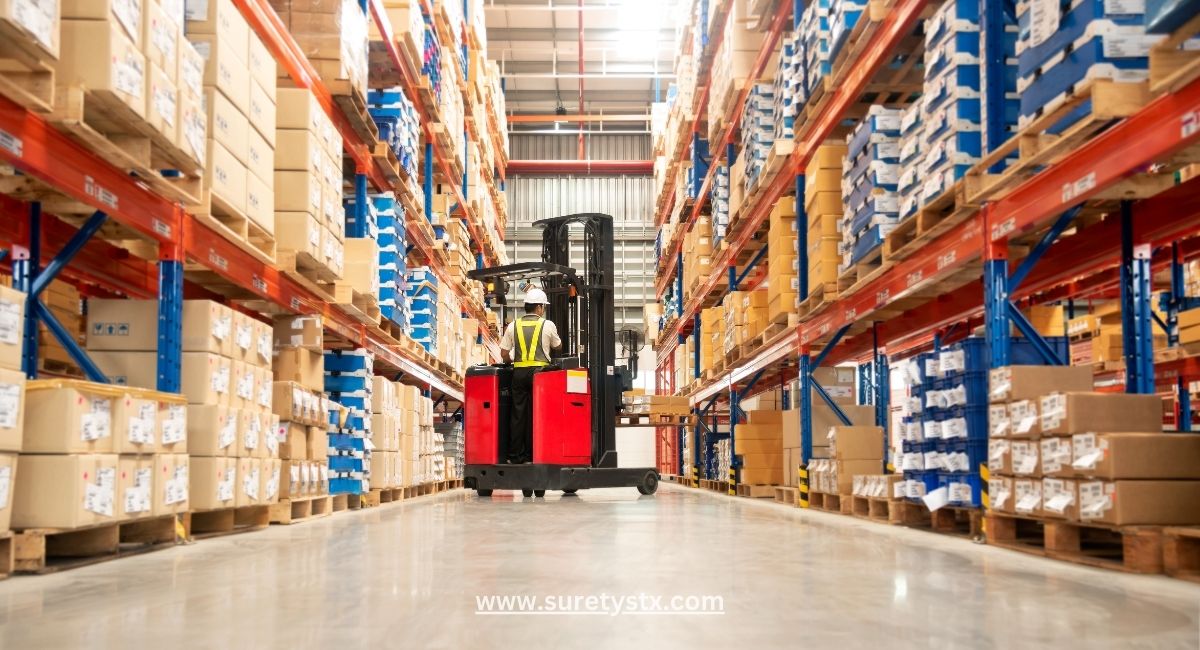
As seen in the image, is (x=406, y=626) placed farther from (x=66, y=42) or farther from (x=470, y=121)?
(x=470, y=121)

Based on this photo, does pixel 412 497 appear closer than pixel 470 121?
Yes

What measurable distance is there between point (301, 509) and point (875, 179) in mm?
4358

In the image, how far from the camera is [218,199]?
5352 millimetres

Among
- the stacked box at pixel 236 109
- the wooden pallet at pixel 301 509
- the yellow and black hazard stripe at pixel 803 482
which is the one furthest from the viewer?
the yellow and black hazard stripe at pixel 803 482

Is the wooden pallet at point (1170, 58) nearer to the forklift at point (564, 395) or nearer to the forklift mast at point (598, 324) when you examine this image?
the forklift at point (564, 395)

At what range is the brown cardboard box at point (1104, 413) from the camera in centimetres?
415

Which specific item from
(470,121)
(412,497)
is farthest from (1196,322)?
(470,121)

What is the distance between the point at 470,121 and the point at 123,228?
33.5ft

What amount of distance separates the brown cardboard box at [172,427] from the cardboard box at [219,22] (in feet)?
6.53

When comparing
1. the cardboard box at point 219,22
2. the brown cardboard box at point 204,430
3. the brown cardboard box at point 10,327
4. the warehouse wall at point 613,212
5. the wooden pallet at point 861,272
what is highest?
the warehouse wall at point 613,212

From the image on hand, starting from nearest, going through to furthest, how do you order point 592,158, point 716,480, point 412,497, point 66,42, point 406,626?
point 406,626 < point 66,42 < point 412,497 < point 716,480 < point 592,158

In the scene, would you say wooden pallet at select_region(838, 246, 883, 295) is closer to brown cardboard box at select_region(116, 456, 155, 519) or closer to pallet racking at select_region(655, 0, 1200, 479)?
pallet racking at select_region(655, 0, 1200, 479)

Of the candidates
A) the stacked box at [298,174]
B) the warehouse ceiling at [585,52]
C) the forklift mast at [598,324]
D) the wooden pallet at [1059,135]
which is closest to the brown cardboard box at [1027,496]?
the wooden pallet at [1059,135]

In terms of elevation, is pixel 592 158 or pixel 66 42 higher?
pixel 592 158
